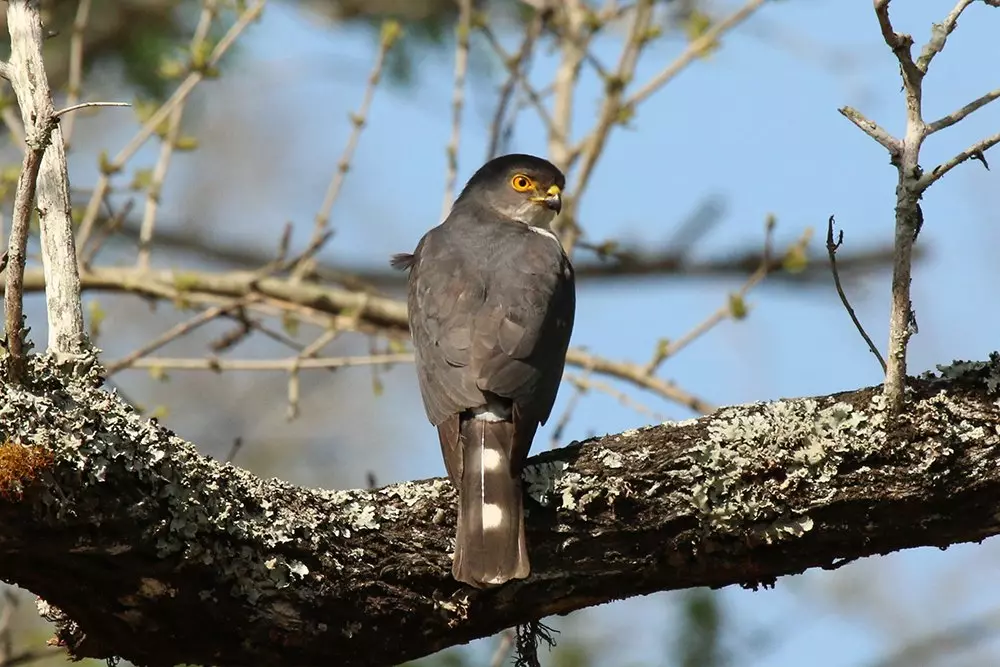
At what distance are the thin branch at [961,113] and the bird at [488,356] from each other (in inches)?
62.1

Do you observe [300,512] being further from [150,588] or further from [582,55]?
[582,55]

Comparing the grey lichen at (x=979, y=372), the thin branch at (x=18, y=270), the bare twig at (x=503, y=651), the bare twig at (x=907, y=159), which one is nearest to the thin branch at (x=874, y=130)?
the bare twig at (x=907, y=159)

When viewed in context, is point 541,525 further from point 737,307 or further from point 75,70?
point 75,70

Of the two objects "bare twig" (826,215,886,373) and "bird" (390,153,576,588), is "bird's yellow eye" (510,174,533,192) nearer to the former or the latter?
"bird" (390,153,576,588)

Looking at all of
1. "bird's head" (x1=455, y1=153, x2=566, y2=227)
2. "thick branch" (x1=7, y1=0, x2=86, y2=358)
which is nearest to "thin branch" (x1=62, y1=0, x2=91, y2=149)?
"bird's head" (x1=455, y1=153, x2=566, y2=227)

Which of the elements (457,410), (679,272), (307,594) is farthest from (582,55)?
(307,594)

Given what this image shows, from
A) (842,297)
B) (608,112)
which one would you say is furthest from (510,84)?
(842,297)

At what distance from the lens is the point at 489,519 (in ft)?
11.6

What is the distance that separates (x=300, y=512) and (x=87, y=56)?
5938 mm

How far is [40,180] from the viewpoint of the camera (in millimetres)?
3578

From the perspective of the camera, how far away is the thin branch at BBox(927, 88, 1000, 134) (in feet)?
11.0

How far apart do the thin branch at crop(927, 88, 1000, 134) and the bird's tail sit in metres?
1.58

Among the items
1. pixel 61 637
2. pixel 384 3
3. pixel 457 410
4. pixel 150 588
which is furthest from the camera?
pixel 384 3

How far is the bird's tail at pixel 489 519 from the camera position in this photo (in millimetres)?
3365
